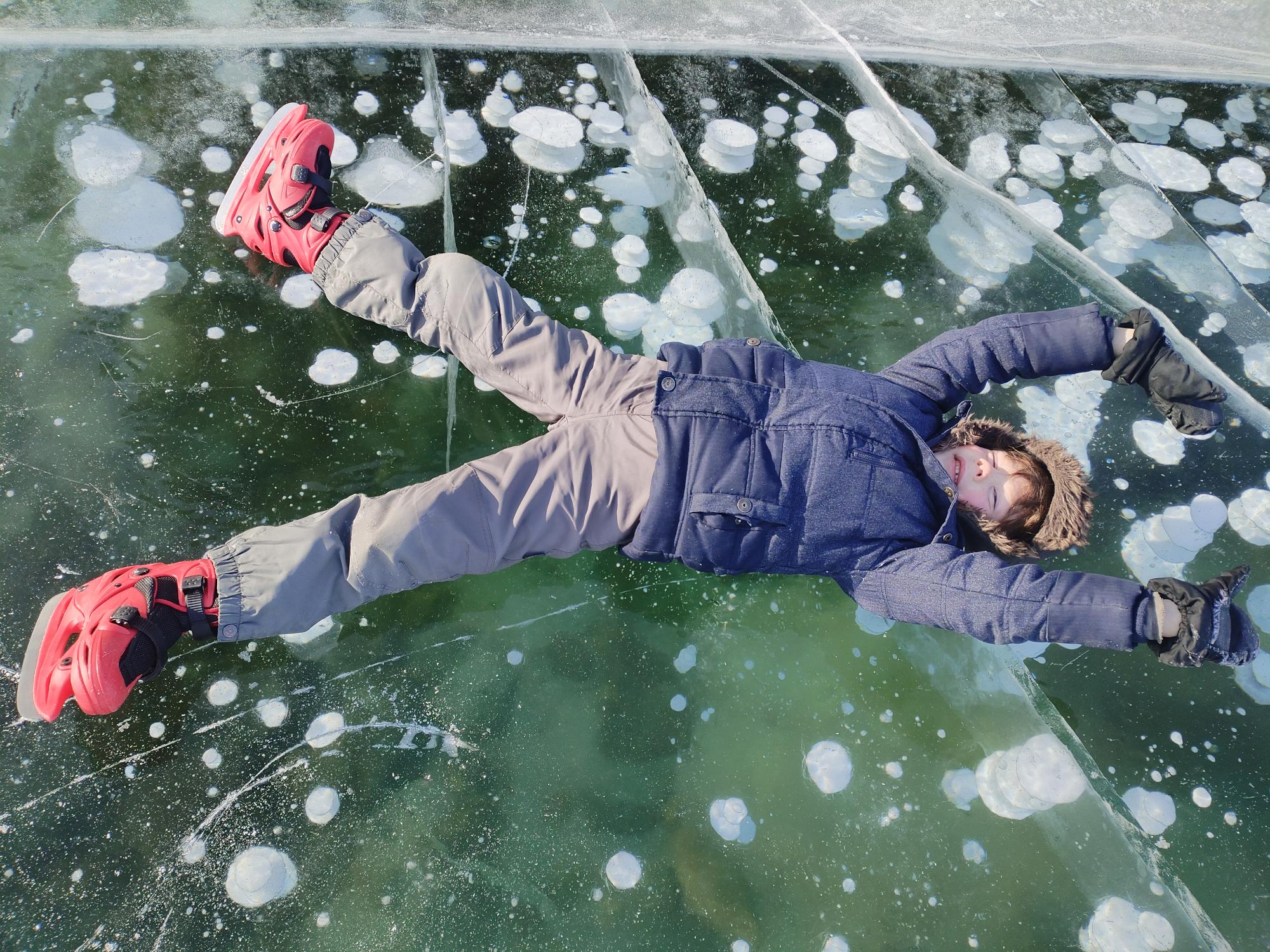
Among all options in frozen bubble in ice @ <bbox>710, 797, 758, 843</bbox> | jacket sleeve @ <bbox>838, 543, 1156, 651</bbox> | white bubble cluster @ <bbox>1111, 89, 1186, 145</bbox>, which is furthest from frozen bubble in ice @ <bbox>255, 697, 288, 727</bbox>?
white bubble cluster @ <bbox>1111, 89, 1186, 145</bbox>

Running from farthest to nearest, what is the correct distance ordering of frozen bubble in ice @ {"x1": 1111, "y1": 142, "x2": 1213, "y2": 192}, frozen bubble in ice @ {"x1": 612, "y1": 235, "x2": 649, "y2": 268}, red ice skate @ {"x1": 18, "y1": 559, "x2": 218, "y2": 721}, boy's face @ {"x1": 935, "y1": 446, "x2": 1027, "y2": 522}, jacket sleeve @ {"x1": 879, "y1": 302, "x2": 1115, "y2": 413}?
frozen bubble in ice @ {"x1": 1111, "y1": 142, "x2": 1213, "y2": 192}, frozen bubble in ice @ {"x1": 612, "y1": 235, "x2": 649, "y2": 268}, jacket sleeve @ {"x1": 879, "y1": 302, "x2": 1115, "y2": 413}, boy's face @ {"x1": 935, "y1": 446, "x2": 1027, "y2": 522}, red ice skate @ {"x1": 18, "y1": 559, "x2": 218, "y2": 721}

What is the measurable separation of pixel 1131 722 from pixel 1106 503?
376mm

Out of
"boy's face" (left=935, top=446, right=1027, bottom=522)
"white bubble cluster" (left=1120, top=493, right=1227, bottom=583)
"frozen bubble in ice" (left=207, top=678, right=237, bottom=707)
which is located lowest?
"frozen bubble in ice" (left=207, top=678, right=237, bottom=707)

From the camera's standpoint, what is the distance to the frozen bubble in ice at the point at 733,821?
3.83 ft

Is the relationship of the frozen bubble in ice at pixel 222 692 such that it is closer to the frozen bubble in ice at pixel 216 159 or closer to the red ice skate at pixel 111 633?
the red ice skate at pixel 111 633

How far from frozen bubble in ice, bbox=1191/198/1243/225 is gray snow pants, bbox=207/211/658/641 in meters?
1.33

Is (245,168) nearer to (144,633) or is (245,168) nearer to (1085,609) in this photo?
(144,633)

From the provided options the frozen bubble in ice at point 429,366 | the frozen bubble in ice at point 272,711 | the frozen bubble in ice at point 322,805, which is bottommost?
the frozen bubble in ice at point 322,805

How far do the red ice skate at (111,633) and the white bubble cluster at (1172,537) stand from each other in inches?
56.7


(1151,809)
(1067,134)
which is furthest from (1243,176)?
(1151,809)

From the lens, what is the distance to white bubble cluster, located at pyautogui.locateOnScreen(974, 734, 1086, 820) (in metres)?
1.24

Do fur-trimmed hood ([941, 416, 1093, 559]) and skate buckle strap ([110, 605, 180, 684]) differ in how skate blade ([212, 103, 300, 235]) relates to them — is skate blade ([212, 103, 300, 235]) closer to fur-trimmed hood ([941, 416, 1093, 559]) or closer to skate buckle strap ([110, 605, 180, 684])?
skate buckle strap ([110, 605, 180, 684])

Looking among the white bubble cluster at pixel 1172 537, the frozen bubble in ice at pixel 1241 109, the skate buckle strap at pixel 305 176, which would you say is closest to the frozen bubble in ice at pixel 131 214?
the skate buckle strap at pixel 305 176

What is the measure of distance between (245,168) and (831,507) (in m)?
1.12
